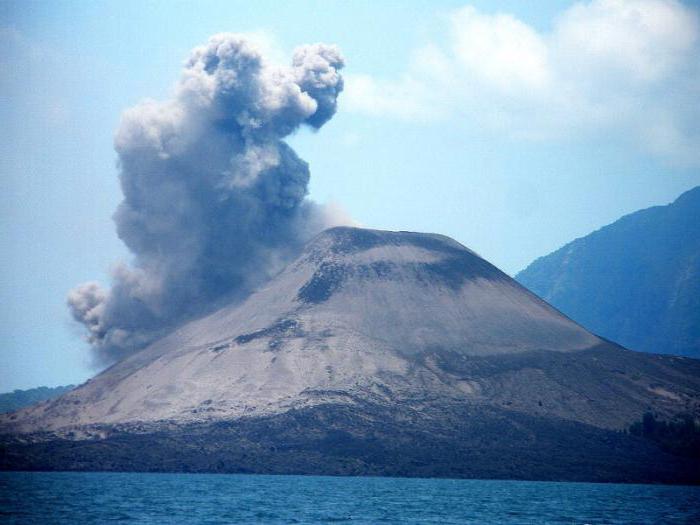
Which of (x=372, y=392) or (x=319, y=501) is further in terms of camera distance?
(x=372, y=392)

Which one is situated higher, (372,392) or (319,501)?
(372,392)

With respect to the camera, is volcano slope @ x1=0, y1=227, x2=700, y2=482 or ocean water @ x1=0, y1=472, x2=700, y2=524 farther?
volcano slope @ x1=0, y1=227, x2=700, y2=482

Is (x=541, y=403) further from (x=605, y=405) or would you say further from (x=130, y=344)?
(x=130, y=344)

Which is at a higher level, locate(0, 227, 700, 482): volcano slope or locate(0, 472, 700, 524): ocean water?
locate(0, 227, 700, 482): volcano slope

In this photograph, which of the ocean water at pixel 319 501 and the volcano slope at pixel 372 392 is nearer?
the ocean water at pixel 319 501
